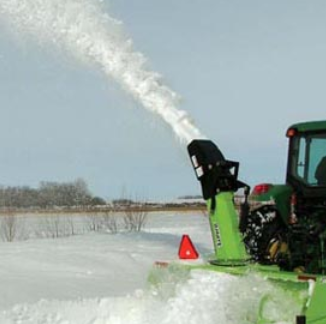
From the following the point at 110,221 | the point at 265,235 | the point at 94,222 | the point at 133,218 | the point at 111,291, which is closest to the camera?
the point at 265,235

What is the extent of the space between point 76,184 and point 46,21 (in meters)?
19.1

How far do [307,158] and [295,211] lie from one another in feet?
1.58

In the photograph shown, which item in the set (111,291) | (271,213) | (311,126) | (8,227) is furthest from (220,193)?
(8,227)

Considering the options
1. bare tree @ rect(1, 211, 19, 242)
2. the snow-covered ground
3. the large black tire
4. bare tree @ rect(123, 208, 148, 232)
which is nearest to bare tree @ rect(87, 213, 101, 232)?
bare tree @ rect(123, 208, 148, 232)

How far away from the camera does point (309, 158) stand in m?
6.15

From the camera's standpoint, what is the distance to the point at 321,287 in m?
5.03

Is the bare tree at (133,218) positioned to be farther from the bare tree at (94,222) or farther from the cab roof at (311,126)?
the cab roof at (311,126)

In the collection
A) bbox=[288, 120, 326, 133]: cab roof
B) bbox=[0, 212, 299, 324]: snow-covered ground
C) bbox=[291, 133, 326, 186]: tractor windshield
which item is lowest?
bbox=[0, 212, 299, 324]: snow-covered ground

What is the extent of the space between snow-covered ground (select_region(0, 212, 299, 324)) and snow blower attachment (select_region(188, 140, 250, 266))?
47cm

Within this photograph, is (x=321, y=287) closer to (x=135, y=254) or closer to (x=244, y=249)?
(x=244, y=249)

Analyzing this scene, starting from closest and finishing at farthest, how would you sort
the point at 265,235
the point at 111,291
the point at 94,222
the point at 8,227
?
the point at 265,235
the point at 111,291
the point at 8,227
the point at 94,222

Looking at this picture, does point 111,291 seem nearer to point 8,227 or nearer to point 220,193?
point 220,193

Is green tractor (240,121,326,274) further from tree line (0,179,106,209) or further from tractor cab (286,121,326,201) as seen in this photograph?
tree line (0,179,106,209)

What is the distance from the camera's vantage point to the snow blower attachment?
6.18m
